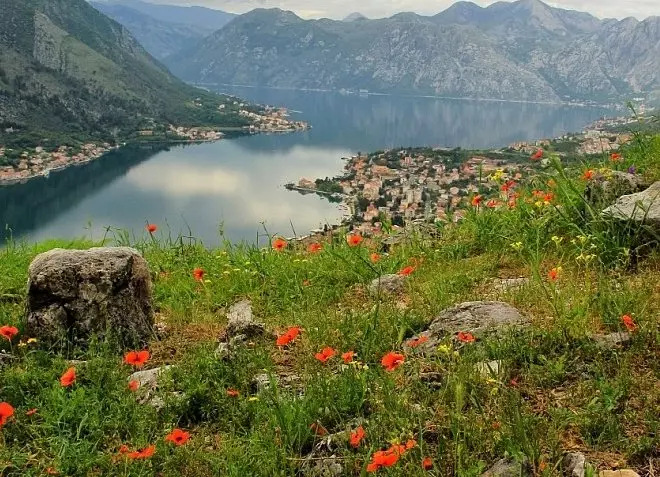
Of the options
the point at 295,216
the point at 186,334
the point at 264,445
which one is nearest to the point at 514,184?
the point at 186,334

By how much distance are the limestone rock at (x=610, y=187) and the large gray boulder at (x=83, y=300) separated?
13.9 feet

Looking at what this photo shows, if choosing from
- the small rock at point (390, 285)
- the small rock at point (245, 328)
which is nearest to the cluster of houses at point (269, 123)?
the small rock at point (390, 285)

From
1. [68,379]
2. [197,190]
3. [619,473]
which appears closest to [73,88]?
[197,190]

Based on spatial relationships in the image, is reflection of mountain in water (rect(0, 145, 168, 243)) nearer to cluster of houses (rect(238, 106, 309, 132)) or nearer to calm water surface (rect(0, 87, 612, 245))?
calm water surface (rect(0, 87, 612, 245))

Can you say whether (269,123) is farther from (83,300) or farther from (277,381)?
(277,381)

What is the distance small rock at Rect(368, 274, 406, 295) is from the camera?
187 inches

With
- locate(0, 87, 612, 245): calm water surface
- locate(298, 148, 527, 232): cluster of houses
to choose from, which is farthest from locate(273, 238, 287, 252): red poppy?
locate(298, 148, 527, 232): cluster of houses

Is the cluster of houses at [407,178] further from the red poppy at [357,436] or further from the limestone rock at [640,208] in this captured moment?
the red poppy at [357,436]

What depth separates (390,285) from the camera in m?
4.79

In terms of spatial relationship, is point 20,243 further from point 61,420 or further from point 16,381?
point 61,420

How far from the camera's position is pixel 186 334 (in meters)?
4.43

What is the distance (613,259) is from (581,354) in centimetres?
159

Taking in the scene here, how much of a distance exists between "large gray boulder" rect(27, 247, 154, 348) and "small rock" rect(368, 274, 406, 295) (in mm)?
1874

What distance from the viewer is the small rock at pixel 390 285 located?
4738 millimetres
